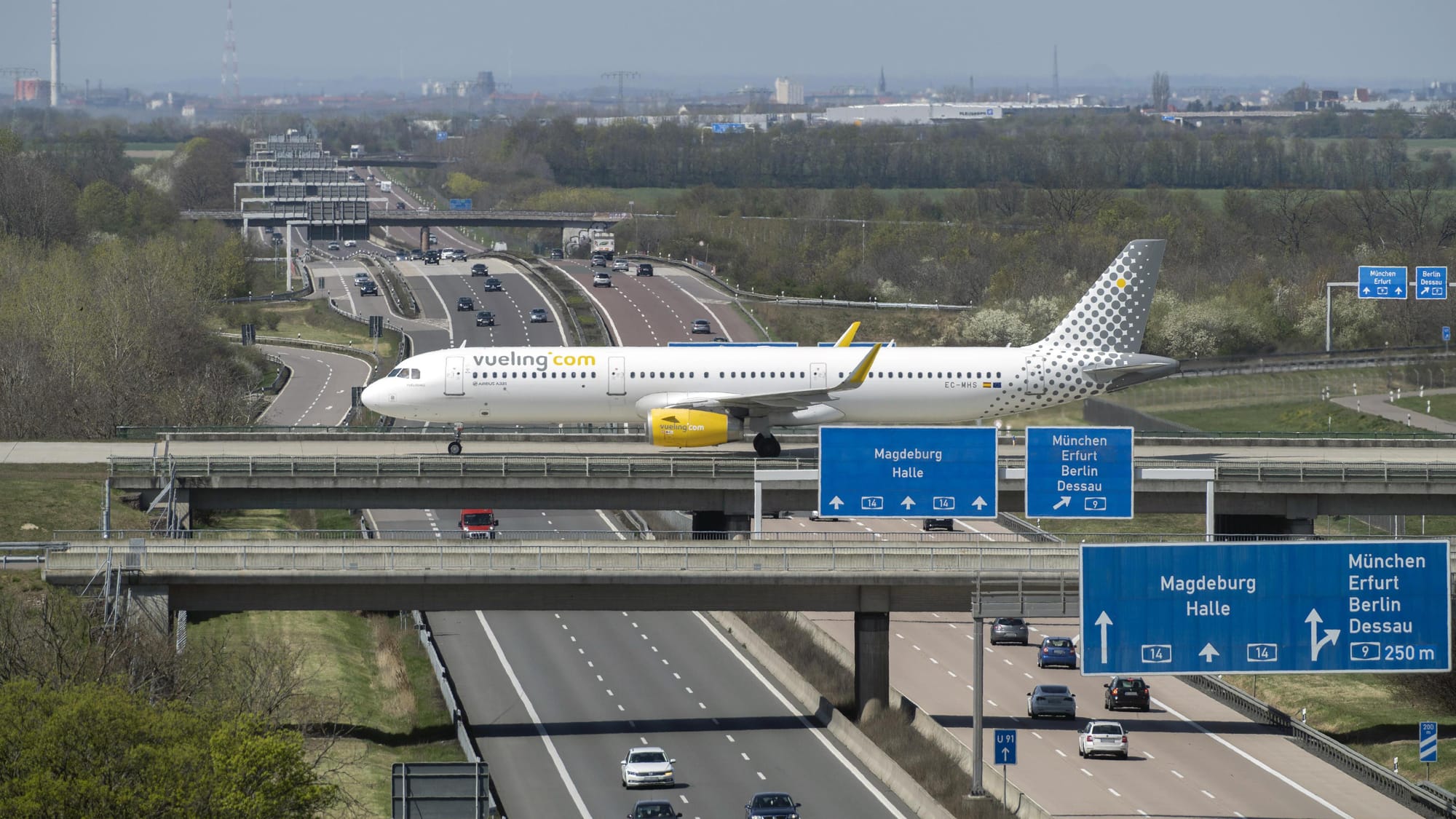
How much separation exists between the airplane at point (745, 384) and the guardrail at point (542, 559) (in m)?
16.8

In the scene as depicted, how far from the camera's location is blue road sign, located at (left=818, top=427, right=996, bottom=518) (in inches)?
2837

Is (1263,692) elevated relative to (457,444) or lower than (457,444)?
lower

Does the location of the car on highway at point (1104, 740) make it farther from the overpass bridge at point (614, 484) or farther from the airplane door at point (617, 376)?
the airplane door at point (617, 376)

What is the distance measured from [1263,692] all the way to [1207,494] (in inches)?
394

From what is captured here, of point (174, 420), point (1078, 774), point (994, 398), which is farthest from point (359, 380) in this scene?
point (1078, 774)

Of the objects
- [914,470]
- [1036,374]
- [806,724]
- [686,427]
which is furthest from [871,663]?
[1036,374]

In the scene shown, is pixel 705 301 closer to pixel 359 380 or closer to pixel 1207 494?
pixel 359 380

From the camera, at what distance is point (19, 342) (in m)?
125

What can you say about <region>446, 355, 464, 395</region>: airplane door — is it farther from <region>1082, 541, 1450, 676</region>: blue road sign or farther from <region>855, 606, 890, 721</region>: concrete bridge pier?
<region>1082, 541, 1450, 676</region>: blue road sign

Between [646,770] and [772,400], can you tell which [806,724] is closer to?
[646,770]

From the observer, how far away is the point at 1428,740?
60344 millimetres

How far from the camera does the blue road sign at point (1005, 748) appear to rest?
199ft

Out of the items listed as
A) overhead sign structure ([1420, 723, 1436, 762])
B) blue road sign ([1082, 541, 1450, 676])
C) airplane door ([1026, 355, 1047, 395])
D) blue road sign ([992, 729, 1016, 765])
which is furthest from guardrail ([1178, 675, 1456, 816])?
airplane door ([1026, 355, 1047, 395])

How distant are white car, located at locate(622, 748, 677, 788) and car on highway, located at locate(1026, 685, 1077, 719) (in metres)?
17.3
